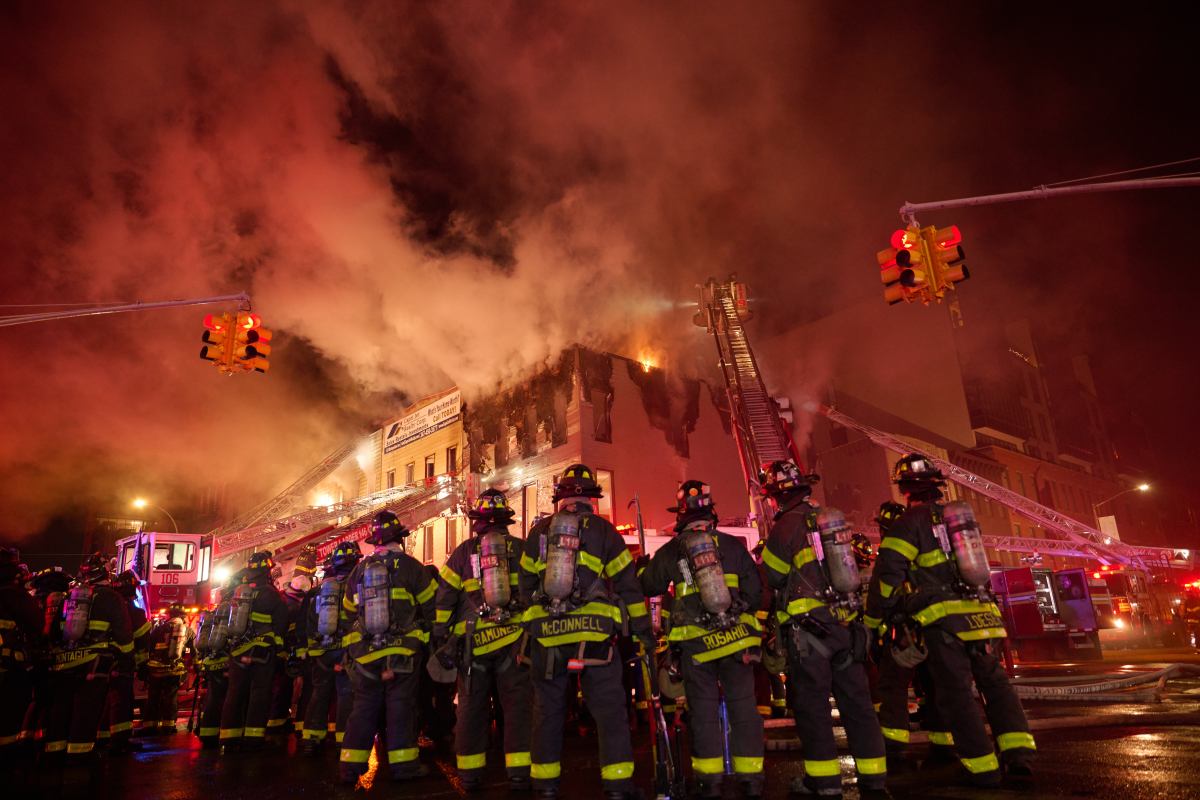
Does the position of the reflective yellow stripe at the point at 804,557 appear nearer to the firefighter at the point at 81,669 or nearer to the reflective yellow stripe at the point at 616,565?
the reflective yellow stripe at the point at 616,565

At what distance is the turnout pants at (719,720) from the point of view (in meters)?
4.34

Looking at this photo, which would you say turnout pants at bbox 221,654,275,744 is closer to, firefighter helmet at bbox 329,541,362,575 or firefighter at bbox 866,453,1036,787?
firefighter helmet at bbox 329,541,362,575

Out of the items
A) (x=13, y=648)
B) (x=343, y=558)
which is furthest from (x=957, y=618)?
(x=13, y=648)

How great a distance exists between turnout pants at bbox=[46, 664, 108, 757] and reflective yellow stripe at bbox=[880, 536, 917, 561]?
24.5ft

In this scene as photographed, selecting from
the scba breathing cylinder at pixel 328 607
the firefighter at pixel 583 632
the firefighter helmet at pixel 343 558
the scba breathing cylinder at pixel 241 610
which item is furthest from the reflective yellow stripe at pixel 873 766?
the scba breathing cylinder at pixel 241 610

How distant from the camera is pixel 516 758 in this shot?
510 centimetres

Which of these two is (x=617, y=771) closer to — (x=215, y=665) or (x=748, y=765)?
(x=748, y=765)

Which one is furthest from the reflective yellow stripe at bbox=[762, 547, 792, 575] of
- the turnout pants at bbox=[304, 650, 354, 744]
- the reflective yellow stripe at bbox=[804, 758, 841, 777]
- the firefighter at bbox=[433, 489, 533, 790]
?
the turnout pants at bbox=[304, 650, 354, 744]

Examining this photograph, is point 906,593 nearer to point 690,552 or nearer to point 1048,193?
point 690,552

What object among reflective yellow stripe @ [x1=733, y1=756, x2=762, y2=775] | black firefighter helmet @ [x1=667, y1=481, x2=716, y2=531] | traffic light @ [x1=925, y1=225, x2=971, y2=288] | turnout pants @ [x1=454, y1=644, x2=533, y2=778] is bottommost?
reflective yellow stripe @ [x1=733, y1=756, x2=762, y2=775]

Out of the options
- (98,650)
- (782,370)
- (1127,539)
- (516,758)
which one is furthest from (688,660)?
(1127,539)

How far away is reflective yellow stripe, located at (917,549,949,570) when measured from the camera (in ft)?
15.8

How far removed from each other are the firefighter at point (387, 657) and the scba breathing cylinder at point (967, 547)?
4128 millimetres

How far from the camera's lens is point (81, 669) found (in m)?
6.98
